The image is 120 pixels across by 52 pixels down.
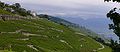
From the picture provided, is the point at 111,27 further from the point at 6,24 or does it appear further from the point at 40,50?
the point at 6,24

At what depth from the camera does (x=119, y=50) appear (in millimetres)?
30297

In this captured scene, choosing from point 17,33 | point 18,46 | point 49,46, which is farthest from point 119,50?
point 17,33

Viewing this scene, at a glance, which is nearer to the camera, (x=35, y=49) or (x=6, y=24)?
(x=35, y=49)

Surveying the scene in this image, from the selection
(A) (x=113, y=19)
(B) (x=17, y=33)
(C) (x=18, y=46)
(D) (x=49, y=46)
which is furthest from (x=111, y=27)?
(B) (x=17, y=33)

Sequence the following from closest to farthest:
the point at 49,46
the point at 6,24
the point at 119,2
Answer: the point at 119,2, the point at 49,46, the point at 6,24

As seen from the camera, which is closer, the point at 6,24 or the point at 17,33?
the point at 17,33

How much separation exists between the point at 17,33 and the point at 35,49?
3780 centimetres

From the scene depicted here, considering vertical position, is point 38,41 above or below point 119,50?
below

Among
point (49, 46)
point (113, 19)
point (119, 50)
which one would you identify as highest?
point (113, 19)

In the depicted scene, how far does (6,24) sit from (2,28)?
16735mm

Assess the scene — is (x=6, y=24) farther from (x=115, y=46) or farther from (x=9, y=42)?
(x=115, y=46)

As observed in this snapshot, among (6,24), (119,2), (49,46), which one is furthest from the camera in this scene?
(6,24)

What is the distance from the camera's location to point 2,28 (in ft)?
556

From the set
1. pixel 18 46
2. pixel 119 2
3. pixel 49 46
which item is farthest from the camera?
pixel 49 46
